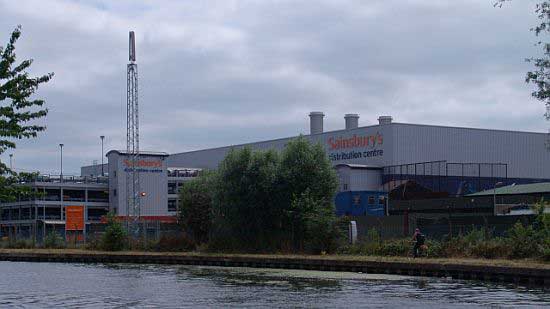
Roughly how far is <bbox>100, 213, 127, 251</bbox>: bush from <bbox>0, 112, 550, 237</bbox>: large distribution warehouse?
60.7 feet

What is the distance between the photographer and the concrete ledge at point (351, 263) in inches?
1283

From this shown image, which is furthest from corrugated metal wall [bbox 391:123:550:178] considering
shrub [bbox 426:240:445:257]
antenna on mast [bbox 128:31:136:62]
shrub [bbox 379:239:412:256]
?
shrub [bbox 426:240:445:257]

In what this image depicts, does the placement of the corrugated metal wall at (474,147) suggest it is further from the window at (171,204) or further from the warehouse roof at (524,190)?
the window at (171,204)

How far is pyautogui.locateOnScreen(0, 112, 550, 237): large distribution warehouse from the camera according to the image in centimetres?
8762

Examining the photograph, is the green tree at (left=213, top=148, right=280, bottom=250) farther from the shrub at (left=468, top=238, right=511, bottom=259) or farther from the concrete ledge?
the shrub at (left=468, top=238, right=511, bottom=259)

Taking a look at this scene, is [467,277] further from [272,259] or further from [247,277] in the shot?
[272,259]

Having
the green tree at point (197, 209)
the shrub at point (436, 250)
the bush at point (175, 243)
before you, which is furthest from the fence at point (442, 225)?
the bush at point (175, 243)

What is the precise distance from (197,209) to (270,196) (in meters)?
8.27

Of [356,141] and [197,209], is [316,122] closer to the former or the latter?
[356,141]

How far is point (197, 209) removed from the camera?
59125 mm

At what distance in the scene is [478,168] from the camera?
91250mm

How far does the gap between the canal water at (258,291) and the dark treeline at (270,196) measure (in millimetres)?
12179

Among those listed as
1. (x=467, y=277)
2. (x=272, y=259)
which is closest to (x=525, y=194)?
(x=272, y=259)

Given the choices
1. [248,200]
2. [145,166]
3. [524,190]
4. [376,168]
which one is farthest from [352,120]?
[248,200]
